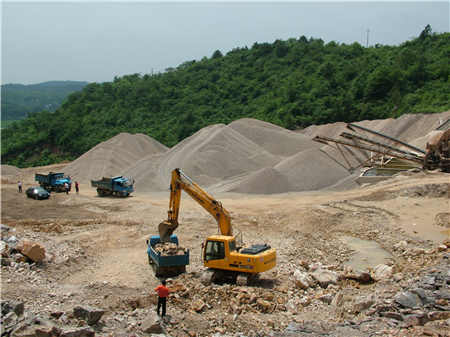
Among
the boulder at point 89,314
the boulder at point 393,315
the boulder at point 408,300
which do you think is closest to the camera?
the boulder at point 393,315

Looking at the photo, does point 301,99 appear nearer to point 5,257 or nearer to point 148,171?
point 148,171

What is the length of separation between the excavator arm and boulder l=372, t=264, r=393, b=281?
4116mm

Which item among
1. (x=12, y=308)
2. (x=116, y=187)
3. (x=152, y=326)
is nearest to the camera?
(x=152, y=326)

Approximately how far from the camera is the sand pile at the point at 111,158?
35.3m

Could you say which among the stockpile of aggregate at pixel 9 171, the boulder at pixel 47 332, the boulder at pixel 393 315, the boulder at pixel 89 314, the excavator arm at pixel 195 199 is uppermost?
the excavator arm at pixel 195 199

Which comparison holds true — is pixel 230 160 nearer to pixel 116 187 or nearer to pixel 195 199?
pixel 116 187

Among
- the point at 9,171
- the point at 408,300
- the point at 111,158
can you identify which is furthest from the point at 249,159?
the point at 408,300

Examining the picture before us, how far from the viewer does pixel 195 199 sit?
13234 millimetres

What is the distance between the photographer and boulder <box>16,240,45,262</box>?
494 inches

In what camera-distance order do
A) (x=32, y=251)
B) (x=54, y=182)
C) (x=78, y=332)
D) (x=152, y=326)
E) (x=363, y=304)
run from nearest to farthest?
(x=78, y=332) → (x=152, y=326) → (x=363, y=304) → (x=32, y=251) → (x=54, y=182)

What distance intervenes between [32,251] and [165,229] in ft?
12.3

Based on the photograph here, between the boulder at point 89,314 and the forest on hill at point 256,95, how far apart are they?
122 feet

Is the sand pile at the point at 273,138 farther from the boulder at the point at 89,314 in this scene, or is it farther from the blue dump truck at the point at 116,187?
the boulder at the point at 89,314

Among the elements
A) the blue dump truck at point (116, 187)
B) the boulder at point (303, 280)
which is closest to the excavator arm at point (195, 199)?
the boulder at point (303, 280)
